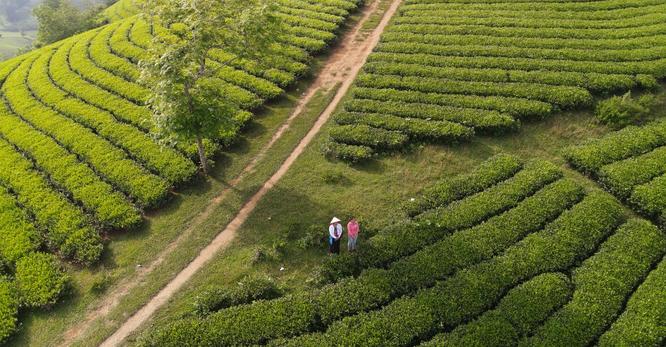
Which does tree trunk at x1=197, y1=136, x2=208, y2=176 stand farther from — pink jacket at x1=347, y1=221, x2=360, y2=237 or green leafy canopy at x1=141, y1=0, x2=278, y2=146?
pink jacket at x1=347, y1=221, x2=360, y2=237

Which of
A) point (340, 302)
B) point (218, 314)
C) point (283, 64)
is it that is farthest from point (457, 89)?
point (218, 314)

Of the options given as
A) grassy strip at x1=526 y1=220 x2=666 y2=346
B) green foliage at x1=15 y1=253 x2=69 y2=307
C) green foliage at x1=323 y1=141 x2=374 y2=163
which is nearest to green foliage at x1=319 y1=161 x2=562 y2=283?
grassy strip at x1=526 y1=220 x2=666 y2=346

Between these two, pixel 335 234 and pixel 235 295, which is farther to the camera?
pixel 335 234

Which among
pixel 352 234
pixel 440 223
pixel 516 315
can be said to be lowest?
pixel 516 315

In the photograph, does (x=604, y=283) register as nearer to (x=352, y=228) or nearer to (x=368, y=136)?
(x=352, y=228)

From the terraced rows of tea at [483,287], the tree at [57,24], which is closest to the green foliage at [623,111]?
the terraced rows of tea at [483,287]

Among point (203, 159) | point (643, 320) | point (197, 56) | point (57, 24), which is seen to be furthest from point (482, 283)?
point (57, 24)

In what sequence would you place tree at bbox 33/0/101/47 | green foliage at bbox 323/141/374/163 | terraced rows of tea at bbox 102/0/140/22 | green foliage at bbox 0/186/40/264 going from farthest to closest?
1. terraced rows of tea at bbox 102/0/140/22
2. tree at bbox 33/0/101/47
3. green foliage at bbox 323/141/374/163
4. green foliage at bbox 0/186/40/264

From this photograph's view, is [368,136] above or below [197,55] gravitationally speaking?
below
